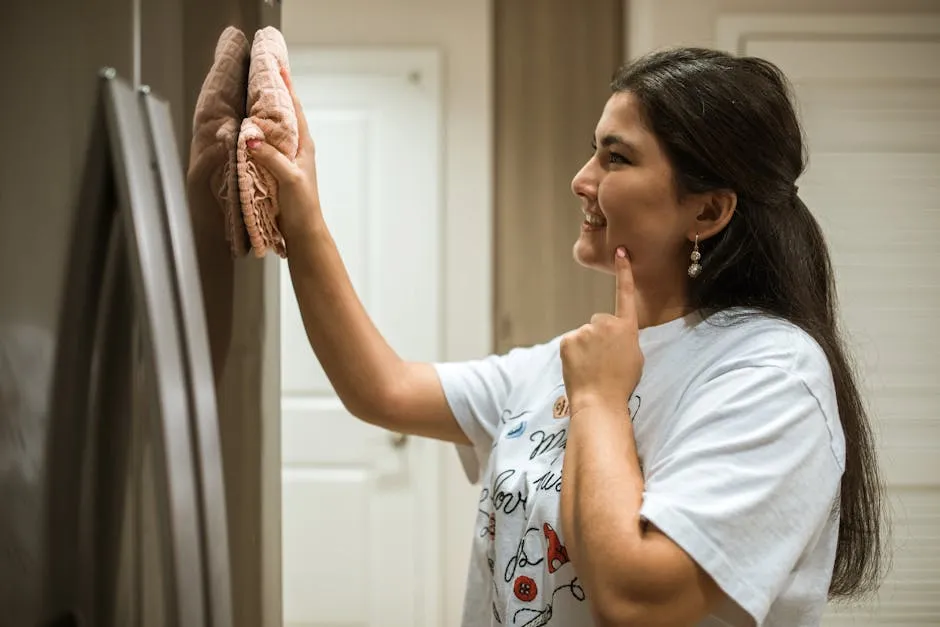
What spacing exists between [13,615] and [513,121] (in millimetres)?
2069

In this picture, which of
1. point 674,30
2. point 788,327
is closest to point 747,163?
point 788,327

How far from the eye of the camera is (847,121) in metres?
2.12

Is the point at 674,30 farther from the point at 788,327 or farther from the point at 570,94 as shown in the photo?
the point at 788,327

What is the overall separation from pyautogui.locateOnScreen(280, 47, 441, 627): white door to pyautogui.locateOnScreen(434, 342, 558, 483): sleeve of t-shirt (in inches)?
45.8

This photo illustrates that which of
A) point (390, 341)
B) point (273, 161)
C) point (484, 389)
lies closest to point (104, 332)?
point (273, 161)

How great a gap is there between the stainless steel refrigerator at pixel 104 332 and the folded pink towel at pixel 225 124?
3 centimetres

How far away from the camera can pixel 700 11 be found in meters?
2.08

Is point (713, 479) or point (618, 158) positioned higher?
point (618, 158)

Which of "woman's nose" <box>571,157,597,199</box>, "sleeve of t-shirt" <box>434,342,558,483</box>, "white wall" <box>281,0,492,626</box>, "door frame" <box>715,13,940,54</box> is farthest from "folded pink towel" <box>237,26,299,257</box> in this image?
"door frame" <box>715,13,940,54</box>

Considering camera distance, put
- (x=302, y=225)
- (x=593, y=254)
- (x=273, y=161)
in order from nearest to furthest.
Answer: (x=273, y=161) < (x=302, y=225) < (x=593, y=254)

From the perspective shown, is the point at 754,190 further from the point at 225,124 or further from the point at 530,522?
the point at 225,124

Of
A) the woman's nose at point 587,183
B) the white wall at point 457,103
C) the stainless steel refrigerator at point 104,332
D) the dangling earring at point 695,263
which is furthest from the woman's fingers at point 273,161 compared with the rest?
the white wall at point 457,103

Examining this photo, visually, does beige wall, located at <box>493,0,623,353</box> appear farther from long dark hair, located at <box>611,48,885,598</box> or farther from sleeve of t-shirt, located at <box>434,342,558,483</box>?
long dark hair, located at <box>611,48,885,598</box>

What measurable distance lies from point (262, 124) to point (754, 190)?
52cm
